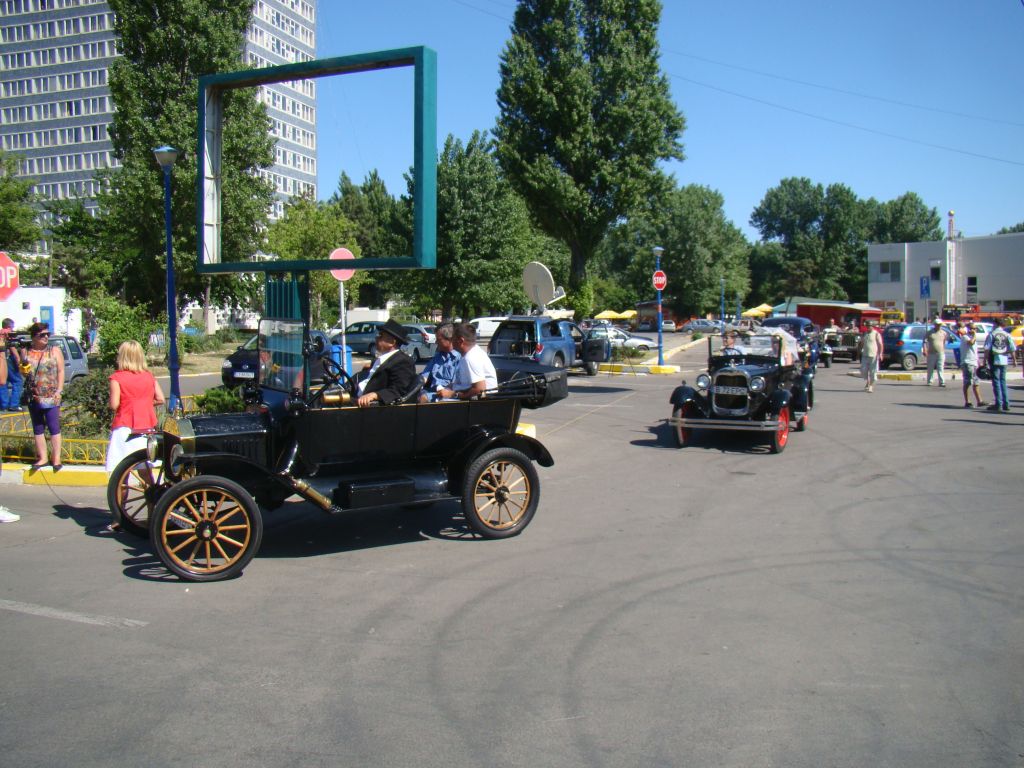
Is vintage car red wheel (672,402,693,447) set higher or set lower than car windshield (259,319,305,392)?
lower

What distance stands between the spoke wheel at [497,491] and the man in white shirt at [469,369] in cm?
83

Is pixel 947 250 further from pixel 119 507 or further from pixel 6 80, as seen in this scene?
pixel 6 80

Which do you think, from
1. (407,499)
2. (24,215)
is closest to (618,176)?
(24,215)

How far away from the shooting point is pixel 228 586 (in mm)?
6254

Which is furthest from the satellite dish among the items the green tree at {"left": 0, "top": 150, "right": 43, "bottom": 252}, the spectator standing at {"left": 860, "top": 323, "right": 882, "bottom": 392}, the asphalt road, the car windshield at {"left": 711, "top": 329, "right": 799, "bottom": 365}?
the green tree at {"left": 0, "top": 150, "right": 43, "bottom": 252}

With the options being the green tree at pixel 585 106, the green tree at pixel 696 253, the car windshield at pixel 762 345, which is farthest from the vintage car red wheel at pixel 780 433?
the green tree at pixel 696 253

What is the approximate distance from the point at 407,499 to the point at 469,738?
329 cm

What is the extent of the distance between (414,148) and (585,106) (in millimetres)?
27853

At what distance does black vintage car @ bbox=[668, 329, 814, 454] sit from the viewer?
12398mm

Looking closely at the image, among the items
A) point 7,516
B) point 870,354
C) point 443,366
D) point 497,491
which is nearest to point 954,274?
point 870,354

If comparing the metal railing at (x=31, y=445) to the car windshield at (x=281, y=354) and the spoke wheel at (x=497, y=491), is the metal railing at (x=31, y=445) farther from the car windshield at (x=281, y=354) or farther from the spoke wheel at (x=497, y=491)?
the spoke wheel at (x=497, y=491)

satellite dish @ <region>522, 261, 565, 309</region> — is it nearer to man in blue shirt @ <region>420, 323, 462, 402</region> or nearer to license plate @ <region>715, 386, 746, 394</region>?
license plate @ <region>715, 386, 746, 394</region>

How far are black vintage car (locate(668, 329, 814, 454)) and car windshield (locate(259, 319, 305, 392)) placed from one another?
6.90 m

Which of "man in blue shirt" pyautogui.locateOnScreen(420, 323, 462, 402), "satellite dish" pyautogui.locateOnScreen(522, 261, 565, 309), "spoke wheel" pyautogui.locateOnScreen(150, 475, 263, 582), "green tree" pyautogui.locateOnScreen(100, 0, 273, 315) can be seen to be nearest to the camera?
"spoke wheel" pyautogui.locateOnScreen(150, 475, 263, 582)
